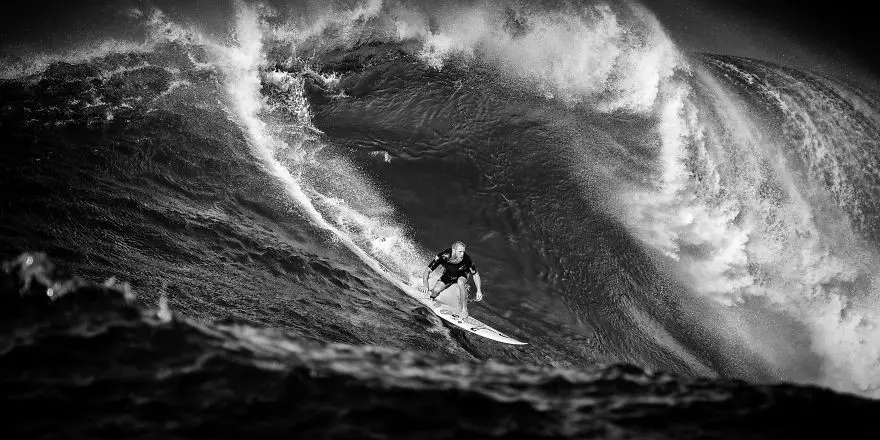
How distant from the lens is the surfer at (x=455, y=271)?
9273mm

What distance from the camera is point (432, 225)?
36.7 feet

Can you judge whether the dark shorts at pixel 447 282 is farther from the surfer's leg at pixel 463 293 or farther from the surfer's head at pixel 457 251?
the surfer's head at pixel 457 251

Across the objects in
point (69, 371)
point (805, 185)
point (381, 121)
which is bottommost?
point (69, 371)

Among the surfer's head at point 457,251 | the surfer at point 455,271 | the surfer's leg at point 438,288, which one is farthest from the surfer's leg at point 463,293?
the surfer's head at point 457,251

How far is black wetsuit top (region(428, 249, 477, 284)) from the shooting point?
30.6 feet

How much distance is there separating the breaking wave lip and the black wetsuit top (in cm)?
449

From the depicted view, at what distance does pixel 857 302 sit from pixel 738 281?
3003mm

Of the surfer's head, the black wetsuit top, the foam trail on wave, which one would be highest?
the foam trail on wave

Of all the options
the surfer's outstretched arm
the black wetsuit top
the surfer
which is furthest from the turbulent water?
the black wetsuit top

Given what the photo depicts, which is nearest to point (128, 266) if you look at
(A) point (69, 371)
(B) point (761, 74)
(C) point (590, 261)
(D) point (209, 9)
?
(A) point (69, 371)

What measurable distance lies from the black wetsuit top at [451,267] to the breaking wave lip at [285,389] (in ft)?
14.7

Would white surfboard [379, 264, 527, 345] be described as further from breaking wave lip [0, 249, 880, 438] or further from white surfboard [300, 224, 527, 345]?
breaking wave lip [0, 249, 880, 438]

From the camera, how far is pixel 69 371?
3.81 meters

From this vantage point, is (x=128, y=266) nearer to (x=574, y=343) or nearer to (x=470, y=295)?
A: (x=470, y=295)
